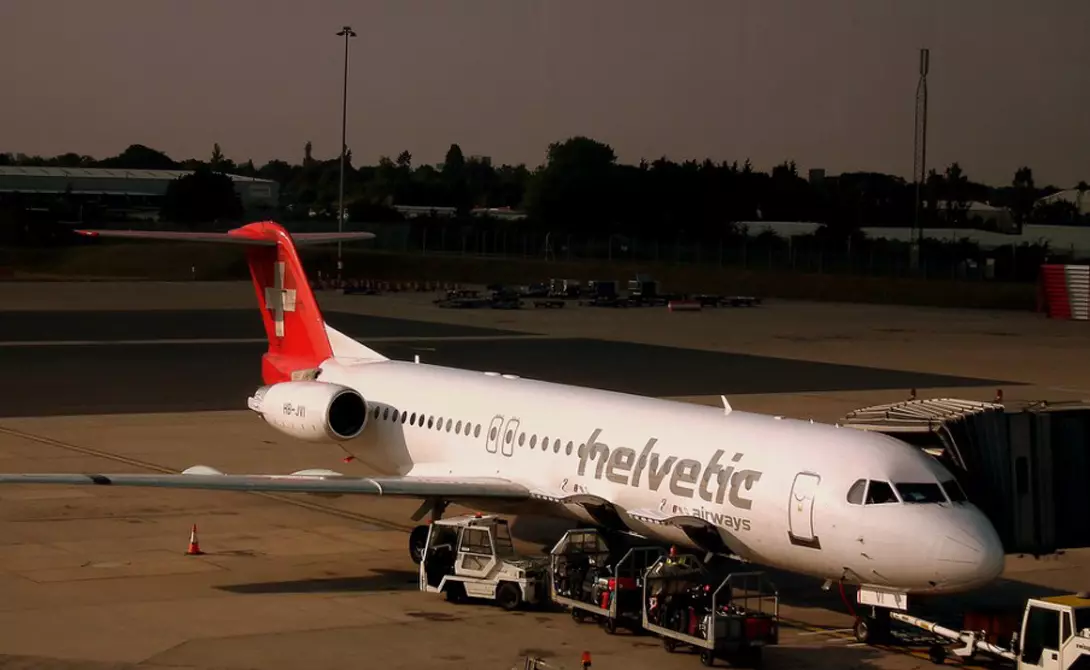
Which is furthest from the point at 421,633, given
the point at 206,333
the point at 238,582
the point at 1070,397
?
the point at 206,333

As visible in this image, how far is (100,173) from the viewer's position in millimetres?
156875

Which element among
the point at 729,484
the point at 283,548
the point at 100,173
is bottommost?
the point at 283,548

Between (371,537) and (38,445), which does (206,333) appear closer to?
(38,445)

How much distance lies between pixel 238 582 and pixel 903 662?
31.6 feet

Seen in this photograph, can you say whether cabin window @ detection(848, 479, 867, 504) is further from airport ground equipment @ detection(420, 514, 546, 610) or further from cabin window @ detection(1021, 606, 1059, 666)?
airport ground equipment @ detection(420, 514, 546, 610)

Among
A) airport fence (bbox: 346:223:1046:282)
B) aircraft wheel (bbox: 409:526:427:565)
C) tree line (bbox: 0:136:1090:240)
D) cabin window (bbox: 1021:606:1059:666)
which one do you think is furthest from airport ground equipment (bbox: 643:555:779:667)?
tree line (bbox: 0:136:1090:240)

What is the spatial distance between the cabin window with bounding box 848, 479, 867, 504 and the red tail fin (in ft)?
44.0

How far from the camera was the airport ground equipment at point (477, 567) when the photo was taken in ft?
67.4

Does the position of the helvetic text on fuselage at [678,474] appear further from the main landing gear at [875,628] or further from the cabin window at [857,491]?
the main landing gear at [875,628]

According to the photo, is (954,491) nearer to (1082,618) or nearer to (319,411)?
(1082,618)

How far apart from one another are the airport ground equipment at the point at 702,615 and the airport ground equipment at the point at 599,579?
0.41 metres

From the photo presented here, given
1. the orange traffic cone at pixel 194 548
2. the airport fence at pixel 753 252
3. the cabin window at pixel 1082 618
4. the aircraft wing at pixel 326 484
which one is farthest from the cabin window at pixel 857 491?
the airport fence at pixel 753 252

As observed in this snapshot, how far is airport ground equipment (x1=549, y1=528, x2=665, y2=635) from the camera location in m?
19.2

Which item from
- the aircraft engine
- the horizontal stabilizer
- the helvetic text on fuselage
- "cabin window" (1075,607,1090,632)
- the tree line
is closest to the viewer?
"cabin window" (1075,607,1090,632)
